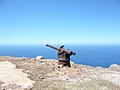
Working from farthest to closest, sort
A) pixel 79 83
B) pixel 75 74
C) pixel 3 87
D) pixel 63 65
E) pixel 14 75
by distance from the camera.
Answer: pixel 63 65, pixel 75 74, pixel 14 75, pixel 79 83, pixel 3 87

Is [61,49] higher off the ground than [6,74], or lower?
higher

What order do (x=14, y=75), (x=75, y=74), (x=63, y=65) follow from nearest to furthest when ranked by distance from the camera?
(x=14, y=75) < (x=75, y=74) < (x=63, y=65)

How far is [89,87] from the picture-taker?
13953 mm

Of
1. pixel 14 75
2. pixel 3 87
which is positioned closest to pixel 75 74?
pixel 14 75

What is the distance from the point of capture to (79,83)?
49.1 ft

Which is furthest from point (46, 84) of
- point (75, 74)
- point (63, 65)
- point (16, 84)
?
point (63, 65)

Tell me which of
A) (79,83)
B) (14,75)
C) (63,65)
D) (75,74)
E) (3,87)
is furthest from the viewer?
(63,65)

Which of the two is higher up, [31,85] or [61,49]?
[61,49]

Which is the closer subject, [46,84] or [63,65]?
[46,84]

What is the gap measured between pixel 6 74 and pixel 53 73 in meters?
4.33

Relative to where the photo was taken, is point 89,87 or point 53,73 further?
point 53,73

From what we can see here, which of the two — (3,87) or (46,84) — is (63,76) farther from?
(3,87)

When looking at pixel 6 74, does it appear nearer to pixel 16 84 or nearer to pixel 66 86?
pixel 16 84

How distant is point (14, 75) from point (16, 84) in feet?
8.84
